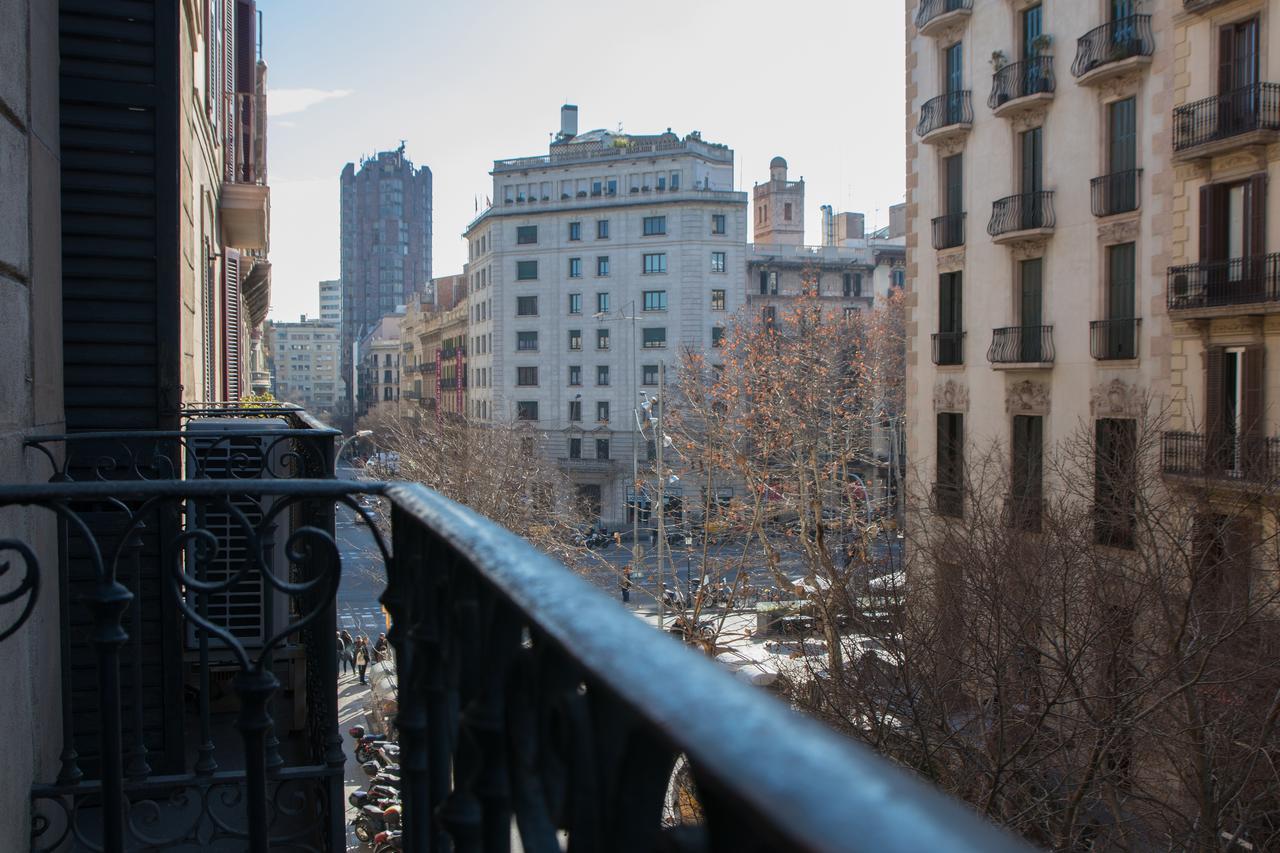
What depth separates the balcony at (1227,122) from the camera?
17.0 meters

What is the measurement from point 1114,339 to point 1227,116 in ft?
13.8

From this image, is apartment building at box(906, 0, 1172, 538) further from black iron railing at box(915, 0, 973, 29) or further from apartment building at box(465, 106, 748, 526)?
apartment building at box(465, 106, 748, 526)

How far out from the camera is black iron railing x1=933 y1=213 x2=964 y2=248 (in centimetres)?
2417

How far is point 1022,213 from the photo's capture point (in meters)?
22.1

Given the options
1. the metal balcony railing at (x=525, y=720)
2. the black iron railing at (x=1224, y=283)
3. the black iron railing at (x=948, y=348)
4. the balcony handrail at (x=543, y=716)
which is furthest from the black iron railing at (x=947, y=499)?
the balcony handrail at (x=543, y=716)

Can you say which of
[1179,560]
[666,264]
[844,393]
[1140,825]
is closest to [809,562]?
[1179,560]

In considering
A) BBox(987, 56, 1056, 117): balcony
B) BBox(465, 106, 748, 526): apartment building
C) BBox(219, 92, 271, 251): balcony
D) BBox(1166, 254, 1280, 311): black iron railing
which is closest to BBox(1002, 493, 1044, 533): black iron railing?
BBox(1166, 254, 1280, 311): black iron railing

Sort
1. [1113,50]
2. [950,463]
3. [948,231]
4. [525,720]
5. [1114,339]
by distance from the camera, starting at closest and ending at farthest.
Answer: [525,720]
[1113,50]
[1114,339]
[950,463]
[948,231]

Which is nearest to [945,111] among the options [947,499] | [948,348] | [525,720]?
[948,348]

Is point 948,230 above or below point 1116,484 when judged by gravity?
above

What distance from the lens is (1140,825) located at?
12141mm

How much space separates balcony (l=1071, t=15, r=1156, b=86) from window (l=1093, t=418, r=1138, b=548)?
19.6 feet

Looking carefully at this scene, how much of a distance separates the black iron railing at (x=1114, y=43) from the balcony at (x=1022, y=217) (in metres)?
2.33

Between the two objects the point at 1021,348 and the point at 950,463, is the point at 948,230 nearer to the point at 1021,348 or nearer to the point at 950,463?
the point at 1021,348
